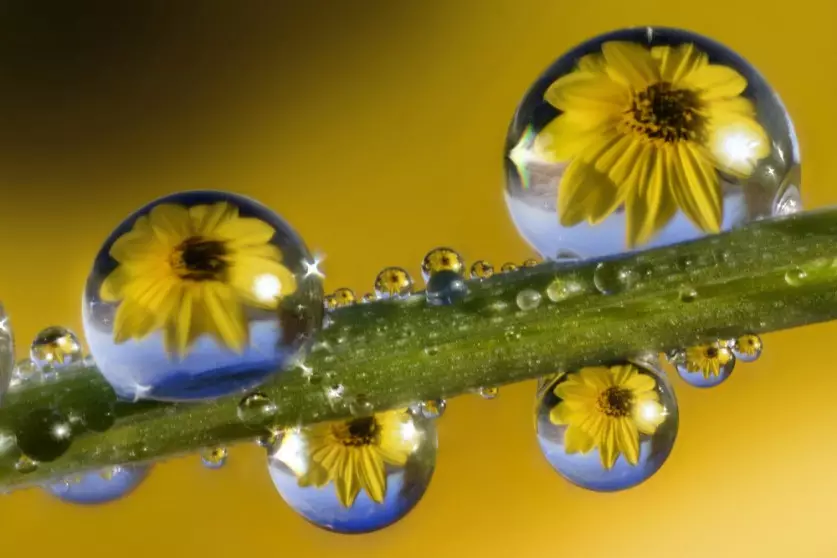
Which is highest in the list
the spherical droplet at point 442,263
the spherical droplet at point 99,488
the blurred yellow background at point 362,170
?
the blurred yellow background at point 362,170

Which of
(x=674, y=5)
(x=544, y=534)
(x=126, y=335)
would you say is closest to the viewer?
(x=126, y=335)

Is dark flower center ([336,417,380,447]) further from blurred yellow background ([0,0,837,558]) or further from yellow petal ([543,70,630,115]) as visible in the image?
blurred yellow background ([0,0,837,558])

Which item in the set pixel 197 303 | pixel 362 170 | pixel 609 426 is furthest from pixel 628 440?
pixel 362 170

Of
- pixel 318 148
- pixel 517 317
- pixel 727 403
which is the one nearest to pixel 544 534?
pixel 727 403

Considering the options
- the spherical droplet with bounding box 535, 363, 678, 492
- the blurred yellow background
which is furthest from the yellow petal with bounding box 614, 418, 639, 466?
the blurred yellow background

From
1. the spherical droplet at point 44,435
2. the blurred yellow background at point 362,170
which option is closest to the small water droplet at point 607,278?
the spherical droplet at point 44,435

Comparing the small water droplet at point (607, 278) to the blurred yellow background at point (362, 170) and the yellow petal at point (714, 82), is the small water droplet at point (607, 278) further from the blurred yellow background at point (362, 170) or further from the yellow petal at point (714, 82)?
the blurred yellow background at point (362, 170)

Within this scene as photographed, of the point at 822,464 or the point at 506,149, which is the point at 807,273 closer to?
the point at 506,149
